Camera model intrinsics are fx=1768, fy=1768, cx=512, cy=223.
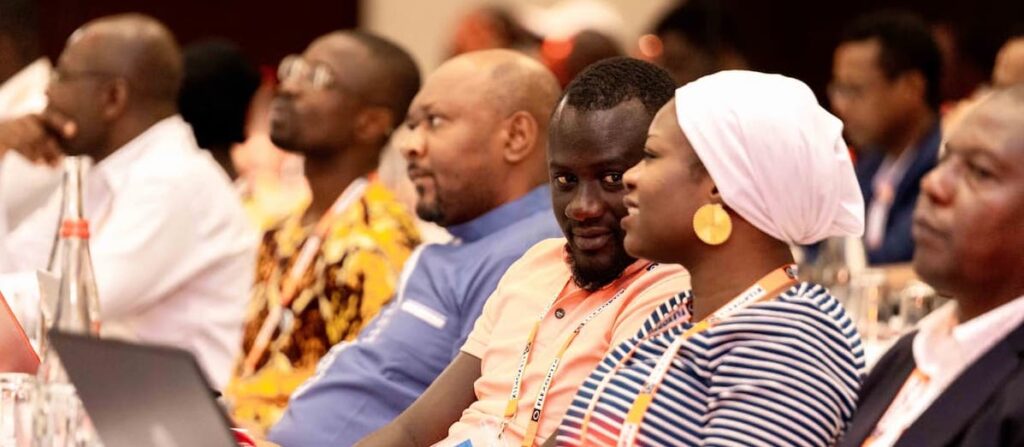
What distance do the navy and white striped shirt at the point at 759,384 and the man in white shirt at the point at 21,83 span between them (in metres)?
2.60

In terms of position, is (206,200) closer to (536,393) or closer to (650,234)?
(536,393)

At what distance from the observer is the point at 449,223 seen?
3.10m

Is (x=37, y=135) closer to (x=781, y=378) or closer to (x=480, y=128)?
(x=480, y=128)

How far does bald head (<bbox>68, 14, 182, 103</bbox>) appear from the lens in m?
4.18

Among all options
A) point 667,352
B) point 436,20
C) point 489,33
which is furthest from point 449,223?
point 436,20

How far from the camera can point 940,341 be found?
2.01m

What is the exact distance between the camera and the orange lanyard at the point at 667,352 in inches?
76.5

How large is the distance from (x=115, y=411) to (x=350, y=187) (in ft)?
7.03

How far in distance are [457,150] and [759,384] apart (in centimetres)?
126

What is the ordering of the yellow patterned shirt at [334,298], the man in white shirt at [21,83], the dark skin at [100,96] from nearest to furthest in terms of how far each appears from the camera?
the yellow patterned shirt at [334,298] < the dark skin at [100,96] < the man in white shirt at [21,83]

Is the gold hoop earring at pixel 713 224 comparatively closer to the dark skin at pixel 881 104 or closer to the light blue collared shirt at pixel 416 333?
the light blue collared shirt at pixel 416 333

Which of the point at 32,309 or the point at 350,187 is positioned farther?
the point at 350,187

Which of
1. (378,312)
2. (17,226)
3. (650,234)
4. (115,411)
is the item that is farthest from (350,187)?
(115,411)

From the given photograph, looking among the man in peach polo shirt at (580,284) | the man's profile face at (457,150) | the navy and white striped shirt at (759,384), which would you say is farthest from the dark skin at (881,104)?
the navy and white striped shirt at (759,384)
